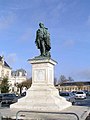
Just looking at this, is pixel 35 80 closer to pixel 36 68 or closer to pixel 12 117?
pixel 36 68

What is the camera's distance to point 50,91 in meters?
16.4

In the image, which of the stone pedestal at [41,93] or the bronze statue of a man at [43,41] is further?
the bronze statue of a man at [43,41]

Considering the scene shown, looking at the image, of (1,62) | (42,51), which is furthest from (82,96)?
(1,62)

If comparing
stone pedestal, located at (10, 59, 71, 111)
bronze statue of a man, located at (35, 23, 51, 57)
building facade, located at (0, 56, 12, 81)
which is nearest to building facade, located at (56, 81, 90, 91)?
building facade, located at (0, 56, 12, 81)

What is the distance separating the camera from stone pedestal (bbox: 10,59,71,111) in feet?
51.5

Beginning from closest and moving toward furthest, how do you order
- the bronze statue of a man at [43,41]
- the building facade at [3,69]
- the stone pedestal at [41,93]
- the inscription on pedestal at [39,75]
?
the stone pedestal at [41,93] < the inscription on pedestal at [39,75] < the bronze statue of a man at [43,41] < the building facade at [3,69]

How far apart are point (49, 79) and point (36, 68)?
122 cm

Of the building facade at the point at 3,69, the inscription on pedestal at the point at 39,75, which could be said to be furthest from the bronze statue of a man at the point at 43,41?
the building facade at the point at 3,69

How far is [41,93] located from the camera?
54.0 ft

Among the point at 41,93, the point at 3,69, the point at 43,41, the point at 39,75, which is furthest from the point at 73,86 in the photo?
the point at 41,93

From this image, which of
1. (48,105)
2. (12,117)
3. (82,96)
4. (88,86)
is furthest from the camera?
(88,86)

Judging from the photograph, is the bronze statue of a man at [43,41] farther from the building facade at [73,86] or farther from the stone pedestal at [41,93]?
the building facade at [73,86]

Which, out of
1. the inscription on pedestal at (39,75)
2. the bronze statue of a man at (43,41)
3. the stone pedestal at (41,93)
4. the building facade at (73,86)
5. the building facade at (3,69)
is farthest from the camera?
the building facade at (73,86)

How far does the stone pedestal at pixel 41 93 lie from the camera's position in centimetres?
1569
